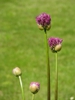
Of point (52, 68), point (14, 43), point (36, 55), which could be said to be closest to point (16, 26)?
point (14, 43)

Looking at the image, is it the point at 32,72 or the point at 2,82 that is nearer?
the point at 2,82

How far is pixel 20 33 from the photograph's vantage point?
8.47 meters

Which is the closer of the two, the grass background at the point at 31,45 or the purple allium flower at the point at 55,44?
the purple allium flower at the point at 55,44

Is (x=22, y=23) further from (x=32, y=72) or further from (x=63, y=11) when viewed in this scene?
(x=32, y=72)

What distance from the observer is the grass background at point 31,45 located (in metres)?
5.59

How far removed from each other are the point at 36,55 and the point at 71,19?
3.13 meters

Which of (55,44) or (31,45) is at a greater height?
(55,44)

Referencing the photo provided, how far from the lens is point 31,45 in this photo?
25.3 feet

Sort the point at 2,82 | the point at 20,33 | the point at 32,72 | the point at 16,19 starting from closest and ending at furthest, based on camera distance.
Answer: the point at 2,82 < the point at 32,72 < the point at 20,33 < the point at 16,19

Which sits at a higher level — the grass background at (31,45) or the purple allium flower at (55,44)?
the purple allium flower at (55,44)

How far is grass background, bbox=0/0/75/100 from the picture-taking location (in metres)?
5.59

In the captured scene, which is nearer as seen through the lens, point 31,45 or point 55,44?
point 55,44

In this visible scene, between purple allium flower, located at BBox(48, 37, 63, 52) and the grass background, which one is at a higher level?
purple allium flower, located at BBox(48, 37, 63, 52)

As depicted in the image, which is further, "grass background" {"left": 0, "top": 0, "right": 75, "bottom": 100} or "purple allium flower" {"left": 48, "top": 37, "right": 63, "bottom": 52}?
"grass background" {"left": 0, "top": 0, "right": 75, "bottom": 100}
